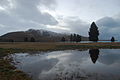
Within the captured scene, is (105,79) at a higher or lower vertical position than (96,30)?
lower

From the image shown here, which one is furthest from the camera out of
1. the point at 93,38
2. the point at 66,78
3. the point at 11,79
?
the point at 93,38

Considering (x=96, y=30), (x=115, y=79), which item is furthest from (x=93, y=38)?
(x=115, y=79)

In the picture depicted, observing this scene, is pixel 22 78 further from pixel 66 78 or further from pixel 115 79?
pixel 115 79

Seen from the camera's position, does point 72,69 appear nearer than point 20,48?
Yes

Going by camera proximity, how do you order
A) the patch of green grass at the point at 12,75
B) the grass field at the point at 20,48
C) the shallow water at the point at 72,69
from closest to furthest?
the patch of green grass at the point at 12,75 < the shallow water at the point at 72,69 < the grass field at the point at 20,48

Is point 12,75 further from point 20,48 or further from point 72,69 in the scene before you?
point 20,48

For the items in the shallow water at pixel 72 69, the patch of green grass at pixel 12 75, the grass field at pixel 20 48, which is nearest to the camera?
the patch of green grass at pixel 12 75

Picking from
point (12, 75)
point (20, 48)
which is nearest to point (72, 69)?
point (12, 75)

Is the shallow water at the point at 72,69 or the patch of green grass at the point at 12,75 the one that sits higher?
the patch of green grass at the point at 12,75

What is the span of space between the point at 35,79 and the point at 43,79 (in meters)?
0.96

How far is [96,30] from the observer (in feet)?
280

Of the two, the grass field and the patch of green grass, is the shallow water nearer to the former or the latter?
the patch of green grass

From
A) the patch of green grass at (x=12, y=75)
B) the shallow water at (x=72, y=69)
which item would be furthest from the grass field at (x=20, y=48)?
the shallow water at (x=72, y=69)

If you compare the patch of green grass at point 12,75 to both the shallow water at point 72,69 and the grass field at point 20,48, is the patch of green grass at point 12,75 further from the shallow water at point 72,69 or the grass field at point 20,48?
the shallow water at point 72,69
